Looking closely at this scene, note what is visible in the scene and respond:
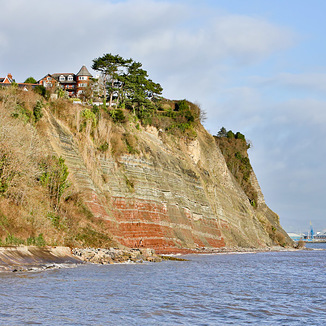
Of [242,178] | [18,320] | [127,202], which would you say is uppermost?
[242,178]

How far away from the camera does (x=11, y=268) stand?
28.2m

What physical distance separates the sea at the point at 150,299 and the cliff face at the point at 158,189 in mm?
16725

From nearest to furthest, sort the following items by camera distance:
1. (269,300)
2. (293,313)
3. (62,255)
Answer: (293,313) < (269,300) < (62,255)

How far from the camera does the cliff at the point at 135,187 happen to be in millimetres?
47031

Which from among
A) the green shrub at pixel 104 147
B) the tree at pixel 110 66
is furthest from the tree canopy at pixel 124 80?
the green shrub at pixel 104 147

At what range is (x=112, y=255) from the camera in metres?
41.0

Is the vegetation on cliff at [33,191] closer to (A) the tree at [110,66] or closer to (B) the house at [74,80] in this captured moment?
(A) the tree at [110,66]

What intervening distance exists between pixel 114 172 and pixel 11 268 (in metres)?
27.6

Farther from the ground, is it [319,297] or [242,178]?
[242,178]

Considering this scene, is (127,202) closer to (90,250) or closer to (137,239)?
(137,239)

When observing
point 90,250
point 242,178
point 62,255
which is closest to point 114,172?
point 90,250

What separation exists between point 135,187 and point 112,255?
53.0 feet

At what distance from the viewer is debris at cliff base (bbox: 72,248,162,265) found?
125 ft

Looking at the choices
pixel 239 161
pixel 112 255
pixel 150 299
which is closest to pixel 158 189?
pixel 112 255
